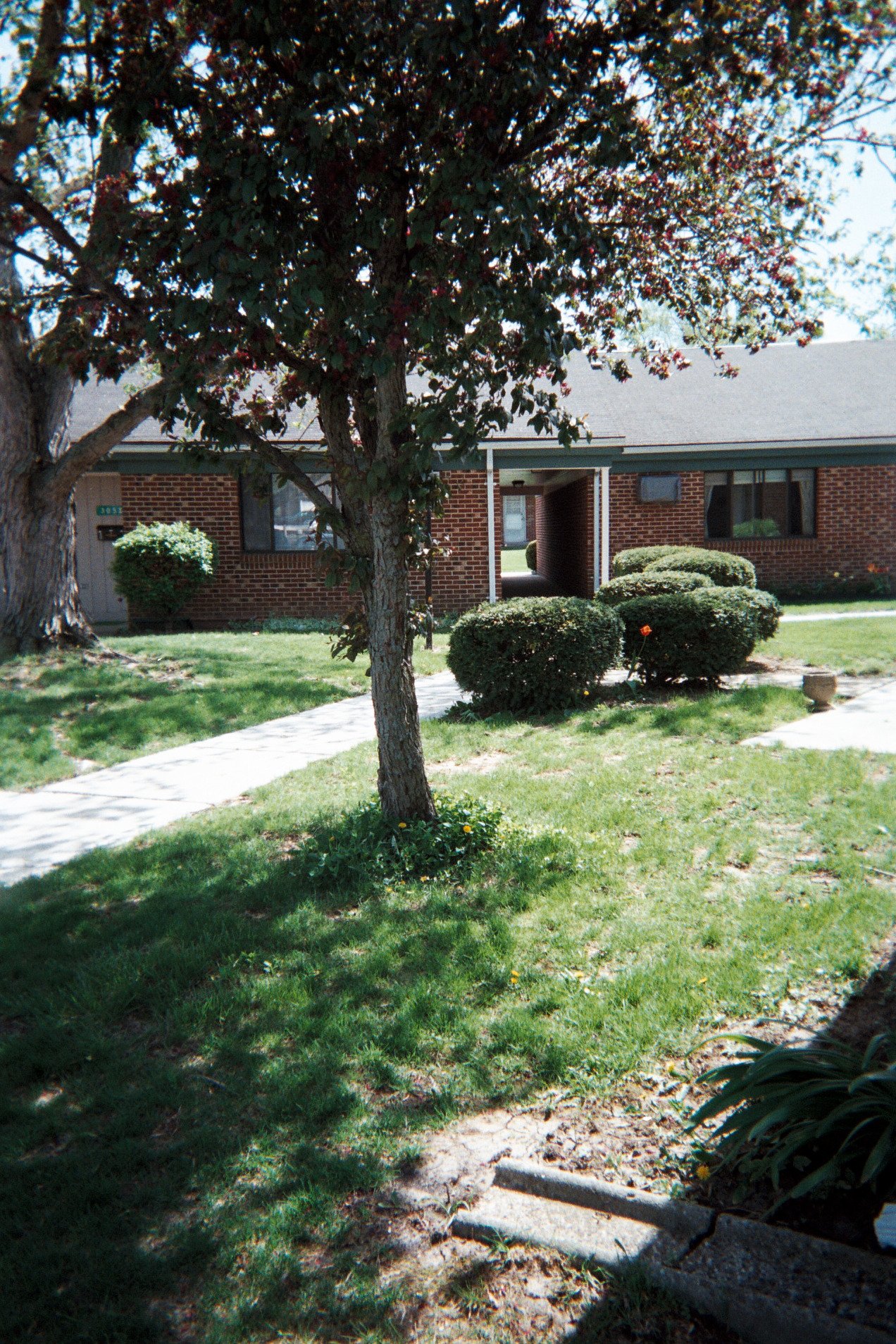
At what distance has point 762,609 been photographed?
399 inches

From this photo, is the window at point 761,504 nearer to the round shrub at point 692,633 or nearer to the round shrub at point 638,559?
the round shrub at point 638,559

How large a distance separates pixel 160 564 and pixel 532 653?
28.0 ft

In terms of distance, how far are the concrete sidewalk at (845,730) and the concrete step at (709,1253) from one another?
4759mm

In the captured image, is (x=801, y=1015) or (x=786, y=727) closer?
(x=801, y=1015)

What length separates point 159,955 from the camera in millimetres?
4020

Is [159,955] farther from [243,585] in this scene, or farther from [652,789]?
[243,585]

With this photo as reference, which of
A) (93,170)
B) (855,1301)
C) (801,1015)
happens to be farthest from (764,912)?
(93,170)

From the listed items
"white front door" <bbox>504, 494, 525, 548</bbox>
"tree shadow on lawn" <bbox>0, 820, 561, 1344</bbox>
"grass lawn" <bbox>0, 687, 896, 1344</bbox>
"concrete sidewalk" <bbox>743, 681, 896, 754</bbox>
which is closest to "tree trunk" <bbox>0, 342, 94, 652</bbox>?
"grass lawn" <bbox>0, 687, 896, 1344</bbox>

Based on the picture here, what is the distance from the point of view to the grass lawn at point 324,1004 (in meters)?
2.42

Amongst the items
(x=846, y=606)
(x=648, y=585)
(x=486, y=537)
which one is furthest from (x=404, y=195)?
(x=846, y=606)

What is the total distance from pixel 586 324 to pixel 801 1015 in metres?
3.43

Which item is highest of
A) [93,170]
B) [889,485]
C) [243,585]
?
[93,170]

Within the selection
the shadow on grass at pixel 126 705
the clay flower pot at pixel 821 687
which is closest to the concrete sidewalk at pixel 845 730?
the clay flower pot at pixel 821 687

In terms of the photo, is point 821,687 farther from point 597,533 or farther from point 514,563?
point 514,563
